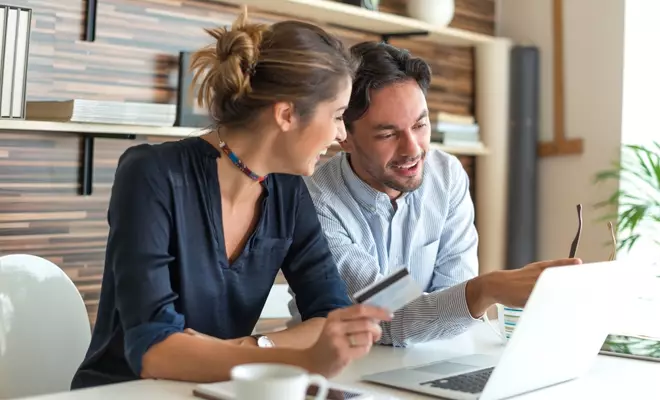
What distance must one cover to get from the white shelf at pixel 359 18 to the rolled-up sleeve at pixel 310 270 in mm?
1570

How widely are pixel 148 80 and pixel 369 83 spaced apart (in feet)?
3.66

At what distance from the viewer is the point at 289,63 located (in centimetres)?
168

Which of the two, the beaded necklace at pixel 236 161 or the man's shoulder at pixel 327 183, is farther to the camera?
the man's shoulder at pixel 327 183

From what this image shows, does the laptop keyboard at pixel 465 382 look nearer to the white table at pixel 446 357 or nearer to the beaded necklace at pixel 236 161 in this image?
the white table at pixel 446 357

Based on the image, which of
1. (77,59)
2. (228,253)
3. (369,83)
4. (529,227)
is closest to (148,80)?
(77,59)

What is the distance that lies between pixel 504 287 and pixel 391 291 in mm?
653

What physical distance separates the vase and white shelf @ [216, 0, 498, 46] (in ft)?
0.13

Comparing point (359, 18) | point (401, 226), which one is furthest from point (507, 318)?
point (359, 18)

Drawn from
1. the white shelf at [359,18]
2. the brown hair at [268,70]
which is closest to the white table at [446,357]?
the brown hair at [268,70]

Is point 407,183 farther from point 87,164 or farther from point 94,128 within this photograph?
point 87,164

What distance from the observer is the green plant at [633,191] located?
3621mm

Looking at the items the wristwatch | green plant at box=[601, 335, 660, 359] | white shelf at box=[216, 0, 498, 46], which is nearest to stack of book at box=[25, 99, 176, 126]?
white shelf at box=[216, 0, 498, 46]

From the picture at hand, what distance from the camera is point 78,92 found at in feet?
9.48

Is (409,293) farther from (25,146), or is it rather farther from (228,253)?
(25,146)
